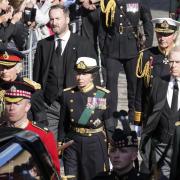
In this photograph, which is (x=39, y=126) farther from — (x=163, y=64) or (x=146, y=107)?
(x=163, y=64)

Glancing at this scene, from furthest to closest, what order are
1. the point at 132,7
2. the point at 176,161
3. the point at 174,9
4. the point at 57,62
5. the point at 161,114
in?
the point at 174,9 < the point at 132,7 < the point at 57,62 < the point at 161,114 < the point at 176,161

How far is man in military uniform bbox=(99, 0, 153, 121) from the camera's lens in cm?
1223

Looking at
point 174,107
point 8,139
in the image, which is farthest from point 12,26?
point 8,139

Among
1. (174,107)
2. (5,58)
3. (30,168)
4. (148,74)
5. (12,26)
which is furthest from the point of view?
(12,26)

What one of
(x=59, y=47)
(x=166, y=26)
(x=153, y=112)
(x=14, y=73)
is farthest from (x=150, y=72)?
(x=14, y=73)

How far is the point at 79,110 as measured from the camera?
8688 mm

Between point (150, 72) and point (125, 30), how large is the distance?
3.14 m

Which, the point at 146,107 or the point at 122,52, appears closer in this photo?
the point at 146,107

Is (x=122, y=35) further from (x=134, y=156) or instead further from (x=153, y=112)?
(x=134, y=156)

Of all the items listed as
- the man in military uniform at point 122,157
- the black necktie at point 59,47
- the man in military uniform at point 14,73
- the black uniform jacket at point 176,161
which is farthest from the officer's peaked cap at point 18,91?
the black necktie at point 59,47

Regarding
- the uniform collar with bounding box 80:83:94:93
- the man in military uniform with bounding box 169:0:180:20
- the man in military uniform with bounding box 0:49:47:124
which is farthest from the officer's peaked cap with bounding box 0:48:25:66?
the man in military uniform with bounding box 169:0:180:20

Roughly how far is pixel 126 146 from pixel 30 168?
1.47 m

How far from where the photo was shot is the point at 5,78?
8.48 m

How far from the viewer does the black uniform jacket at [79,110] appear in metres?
8.67
